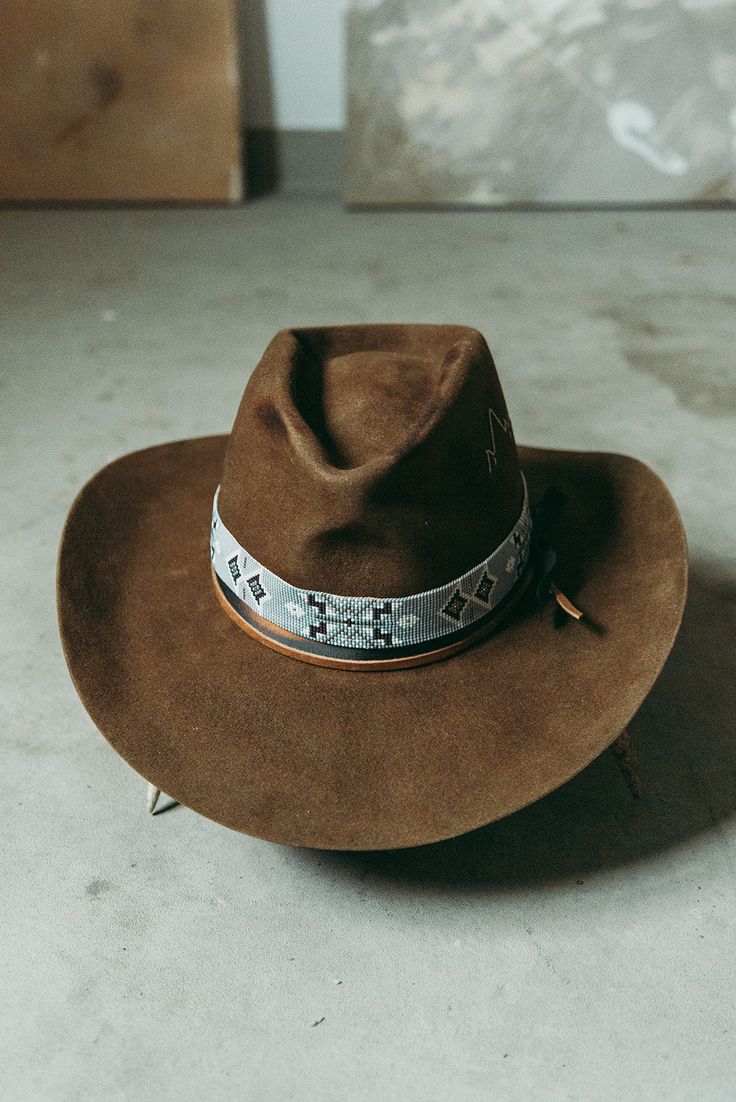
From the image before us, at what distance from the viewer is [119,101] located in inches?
172

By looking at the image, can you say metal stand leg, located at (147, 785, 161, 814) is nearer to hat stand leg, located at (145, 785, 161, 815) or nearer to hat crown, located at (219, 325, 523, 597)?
hat stand leg, located at (145, 785, 161, 815)

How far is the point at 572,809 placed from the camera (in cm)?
188

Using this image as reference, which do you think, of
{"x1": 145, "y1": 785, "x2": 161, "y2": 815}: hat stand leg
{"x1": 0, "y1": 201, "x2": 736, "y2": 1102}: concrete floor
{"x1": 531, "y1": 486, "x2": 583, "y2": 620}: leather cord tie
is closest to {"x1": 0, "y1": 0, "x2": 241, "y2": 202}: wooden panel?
{"x1": 0, "y1": 201, "x2": 736, "y2": 1102}: concrete floor

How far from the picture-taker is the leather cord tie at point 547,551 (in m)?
1.73

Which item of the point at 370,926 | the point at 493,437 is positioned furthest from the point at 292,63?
the point at 370,926

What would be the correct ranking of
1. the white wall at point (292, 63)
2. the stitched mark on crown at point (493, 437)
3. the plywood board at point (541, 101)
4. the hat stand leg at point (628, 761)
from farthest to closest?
1. the white wall at point (292, 63)
2. the plywood board at point (541, 101)
3. the hat stand leg at point (628, 761)
4. the stitched mark on crown at point (493, 437)

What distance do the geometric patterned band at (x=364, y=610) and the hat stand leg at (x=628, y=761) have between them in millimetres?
357

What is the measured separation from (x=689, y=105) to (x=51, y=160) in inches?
110

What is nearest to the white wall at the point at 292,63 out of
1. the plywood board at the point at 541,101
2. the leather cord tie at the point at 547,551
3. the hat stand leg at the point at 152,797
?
the plywood board at the point at 541,101

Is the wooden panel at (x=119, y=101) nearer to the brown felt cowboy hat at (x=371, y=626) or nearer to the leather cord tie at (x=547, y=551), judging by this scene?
the brown felt cowboy hat at (x=371, y=626)

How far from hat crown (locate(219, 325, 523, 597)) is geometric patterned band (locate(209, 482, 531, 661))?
2 cm

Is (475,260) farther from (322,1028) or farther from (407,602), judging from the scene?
(322,1028)

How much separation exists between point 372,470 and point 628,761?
0.78 meters

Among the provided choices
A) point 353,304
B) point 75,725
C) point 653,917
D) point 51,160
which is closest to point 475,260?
point 353,304
